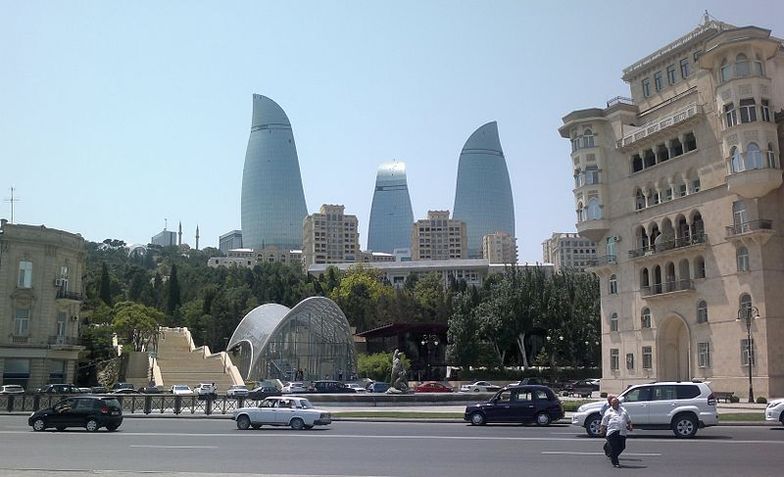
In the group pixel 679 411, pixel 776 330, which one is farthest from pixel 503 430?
pixel 776 330

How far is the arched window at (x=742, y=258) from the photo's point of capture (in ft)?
172

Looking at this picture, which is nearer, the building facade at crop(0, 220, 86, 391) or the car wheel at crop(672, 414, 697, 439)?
the car wheel at crop(672, 414, 697, 439)

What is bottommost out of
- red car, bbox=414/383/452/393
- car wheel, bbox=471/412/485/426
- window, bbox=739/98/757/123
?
red car, bbox=414/383/452/393

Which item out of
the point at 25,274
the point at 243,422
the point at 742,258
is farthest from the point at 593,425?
the point at 25,274

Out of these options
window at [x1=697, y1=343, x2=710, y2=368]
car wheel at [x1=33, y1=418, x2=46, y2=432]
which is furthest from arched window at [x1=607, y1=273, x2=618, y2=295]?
car wheel at [x1=33, y1=418, x2=46, y2=432]

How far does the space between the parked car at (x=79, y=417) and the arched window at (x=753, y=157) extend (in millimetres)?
43824

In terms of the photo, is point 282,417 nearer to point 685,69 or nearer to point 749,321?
point 749,321

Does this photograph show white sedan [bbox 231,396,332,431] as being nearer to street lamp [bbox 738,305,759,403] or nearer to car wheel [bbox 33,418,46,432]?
car wheel [bbox 33,418,46,432]

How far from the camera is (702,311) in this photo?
5622cm

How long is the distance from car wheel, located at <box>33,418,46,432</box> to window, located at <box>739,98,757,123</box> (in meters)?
47.8

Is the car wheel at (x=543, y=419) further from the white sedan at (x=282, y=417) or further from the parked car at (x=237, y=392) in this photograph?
the parked car at (x=237, y=392)

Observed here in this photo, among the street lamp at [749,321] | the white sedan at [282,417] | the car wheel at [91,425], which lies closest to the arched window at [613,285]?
the street lamp at [749,321]

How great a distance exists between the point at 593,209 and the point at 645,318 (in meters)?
11.2

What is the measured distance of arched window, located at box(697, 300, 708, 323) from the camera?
55.8m
